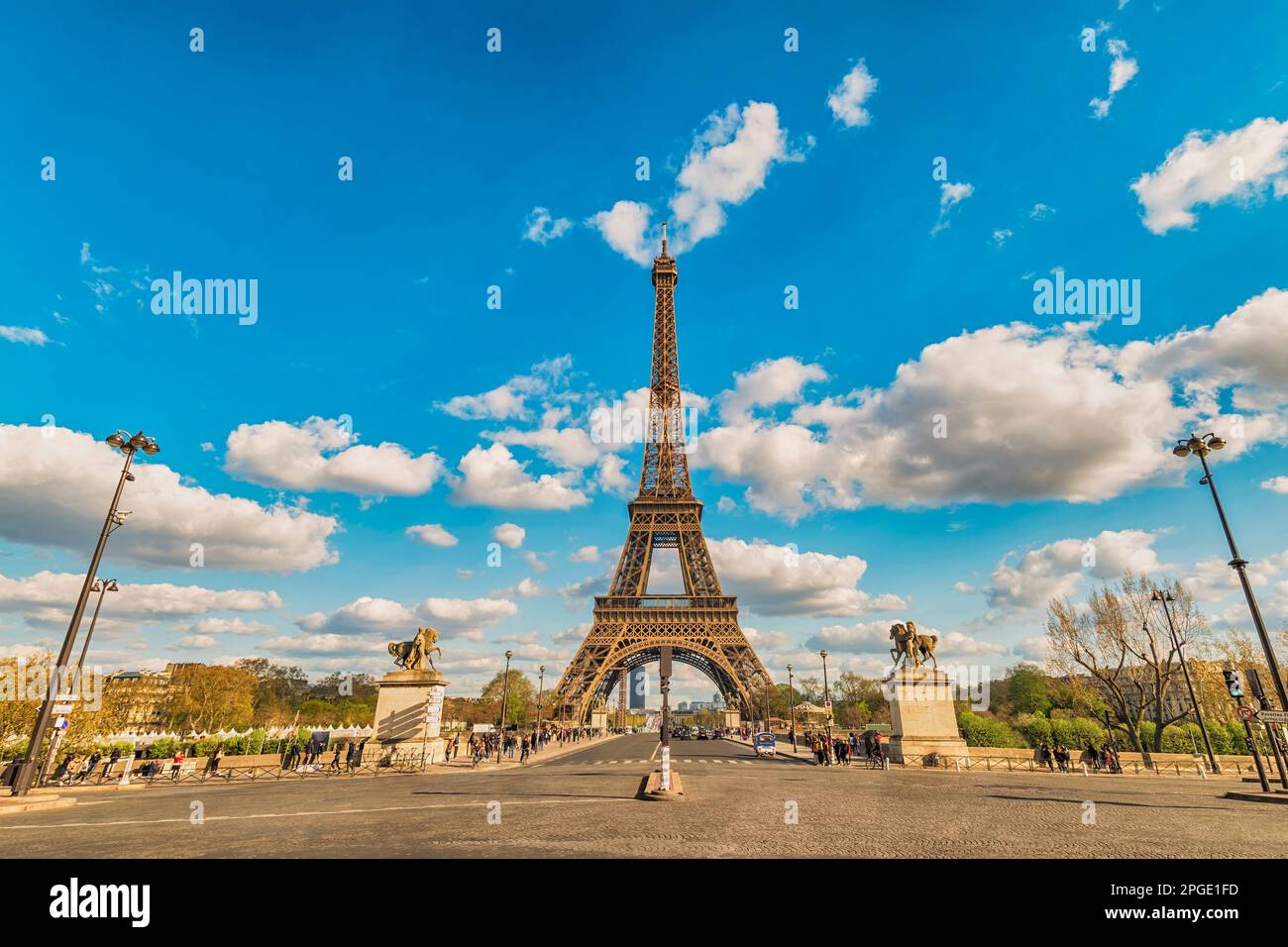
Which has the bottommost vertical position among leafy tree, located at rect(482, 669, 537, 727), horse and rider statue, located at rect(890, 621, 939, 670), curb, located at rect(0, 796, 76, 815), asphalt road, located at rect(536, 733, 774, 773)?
leafy tree, located at rect(482, 669, 537, 727)

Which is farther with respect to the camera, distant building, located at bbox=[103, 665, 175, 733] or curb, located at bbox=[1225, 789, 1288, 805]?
distant building, located at bbox=[103, 665, 175, 733]

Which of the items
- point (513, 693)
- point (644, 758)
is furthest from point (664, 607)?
point (513, 693)

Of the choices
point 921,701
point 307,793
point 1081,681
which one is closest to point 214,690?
point 307,793

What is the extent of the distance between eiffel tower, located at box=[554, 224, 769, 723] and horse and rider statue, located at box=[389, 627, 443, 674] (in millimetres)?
34454

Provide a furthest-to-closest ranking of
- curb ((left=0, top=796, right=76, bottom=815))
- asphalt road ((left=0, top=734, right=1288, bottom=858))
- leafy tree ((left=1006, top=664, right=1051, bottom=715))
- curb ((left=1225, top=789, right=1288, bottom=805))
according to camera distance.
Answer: leafy tree ((left=1006, top=664, right=1051, bottom=715)) < curb ((left=1225, top=789, right=1288, bottom=805)) < curb ((left=0, top=796, right=76, bottom=815)) < asphalt road ((left=0, top=734, right=1288, bottom=858))

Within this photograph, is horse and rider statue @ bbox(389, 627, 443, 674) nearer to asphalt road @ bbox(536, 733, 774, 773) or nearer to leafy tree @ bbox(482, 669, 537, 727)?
asphalt road @ bbox(536, 733, 774, 773)

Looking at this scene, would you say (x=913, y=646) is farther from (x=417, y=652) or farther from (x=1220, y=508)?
(x=417, y=652)

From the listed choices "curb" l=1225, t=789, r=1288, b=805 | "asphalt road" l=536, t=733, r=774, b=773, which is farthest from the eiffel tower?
"curb" l=1225, t=789, r=1288, b=805

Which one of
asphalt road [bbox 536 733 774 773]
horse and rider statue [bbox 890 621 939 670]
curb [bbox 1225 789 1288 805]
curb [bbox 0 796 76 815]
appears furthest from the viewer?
asphalt road [bbox 536 733 774 773]

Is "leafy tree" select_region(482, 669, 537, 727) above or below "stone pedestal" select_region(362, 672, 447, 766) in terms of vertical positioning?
below

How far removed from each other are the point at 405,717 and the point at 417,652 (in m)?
3.04

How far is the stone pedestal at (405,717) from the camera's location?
25.3 meters

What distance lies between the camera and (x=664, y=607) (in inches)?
2571

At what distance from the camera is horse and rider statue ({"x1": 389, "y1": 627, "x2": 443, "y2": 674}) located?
25.5 metres
